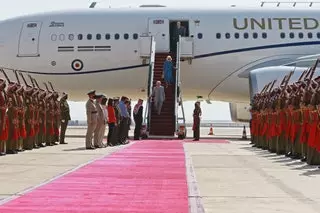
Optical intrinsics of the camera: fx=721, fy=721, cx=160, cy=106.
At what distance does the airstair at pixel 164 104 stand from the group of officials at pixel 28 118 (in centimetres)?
376

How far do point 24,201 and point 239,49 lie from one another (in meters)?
18.8

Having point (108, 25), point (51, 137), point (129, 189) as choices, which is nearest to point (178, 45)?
point (108, 25)

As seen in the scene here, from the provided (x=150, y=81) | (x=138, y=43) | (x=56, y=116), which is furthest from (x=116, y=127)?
(x=138, y=43)

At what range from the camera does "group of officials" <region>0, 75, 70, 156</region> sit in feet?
43.6

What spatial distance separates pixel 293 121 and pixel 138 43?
12238mm

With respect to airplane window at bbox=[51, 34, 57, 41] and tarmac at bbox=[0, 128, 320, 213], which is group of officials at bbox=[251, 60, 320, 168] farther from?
airplane window at bbox=[51, 34, 57, 41]

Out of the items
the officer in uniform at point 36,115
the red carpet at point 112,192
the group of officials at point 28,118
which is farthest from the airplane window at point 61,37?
the red carpet at point 112,192

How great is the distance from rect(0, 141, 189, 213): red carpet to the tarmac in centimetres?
17

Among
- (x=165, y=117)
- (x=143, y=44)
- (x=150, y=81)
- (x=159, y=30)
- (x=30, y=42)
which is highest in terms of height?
(x=159, y=30)

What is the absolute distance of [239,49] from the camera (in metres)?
24.4

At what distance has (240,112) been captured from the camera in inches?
1064

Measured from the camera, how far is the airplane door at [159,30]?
2431cm

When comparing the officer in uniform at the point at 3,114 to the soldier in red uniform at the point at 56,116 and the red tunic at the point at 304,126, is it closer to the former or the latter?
the soldier in red uniform at the point at 56,116

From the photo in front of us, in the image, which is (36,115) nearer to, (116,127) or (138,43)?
(116,127)
